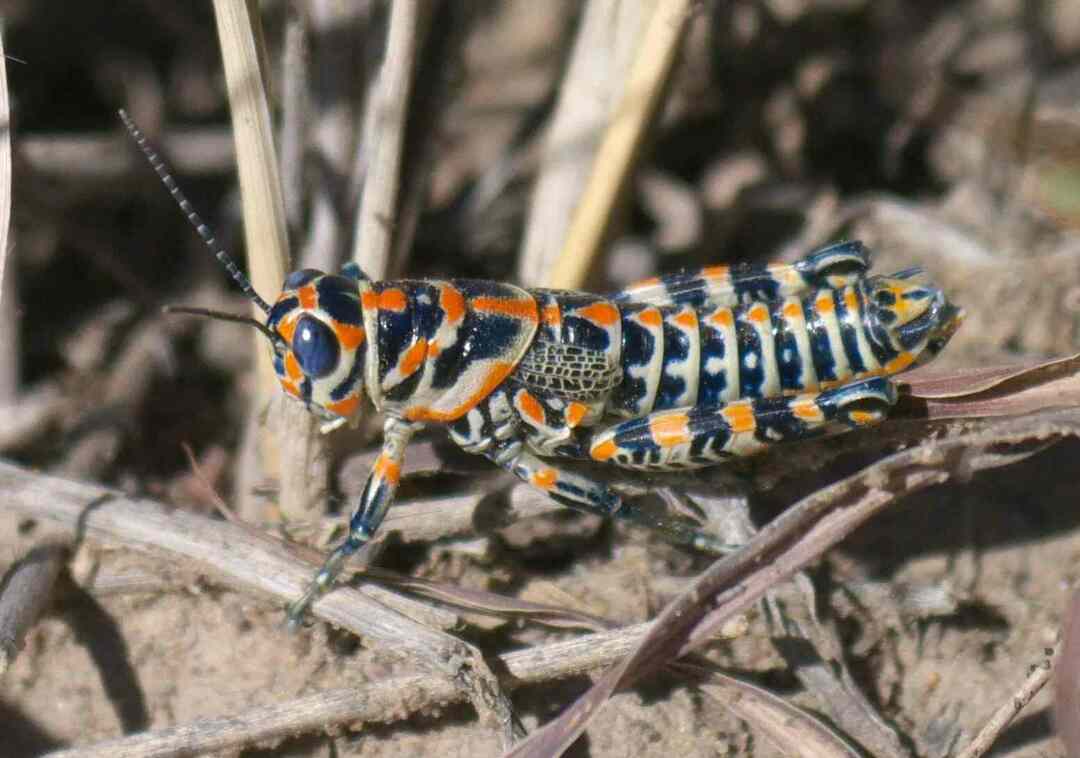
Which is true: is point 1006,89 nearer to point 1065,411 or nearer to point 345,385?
point 1065,411

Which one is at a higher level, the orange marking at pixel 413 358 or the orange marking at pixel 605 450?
the orange marking at pixel 413 358

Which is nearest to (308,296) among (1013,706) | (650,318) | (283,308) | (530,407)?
(283,308)

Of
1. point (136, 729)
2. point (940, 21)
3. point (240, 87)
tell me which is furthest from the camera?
point (940, 21)

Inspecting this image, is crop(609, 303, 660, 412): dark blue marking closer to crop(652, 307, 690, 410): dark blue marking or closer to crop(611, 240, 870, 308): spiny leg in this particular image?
crop(652, 307, 690, 410): dark blue marking

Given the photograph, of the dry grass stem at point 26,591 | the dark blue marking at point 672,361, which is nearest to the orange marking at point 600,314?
the dark blue marking at point 672,361

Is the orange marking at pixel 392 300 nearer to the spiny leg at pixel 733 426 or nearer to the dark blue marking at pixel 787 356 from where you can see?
the spiny leg at pixel 733 426

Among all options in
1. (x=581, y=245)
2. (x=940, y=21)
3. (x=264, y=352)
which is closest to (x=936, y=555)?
(x=581, y=245)
